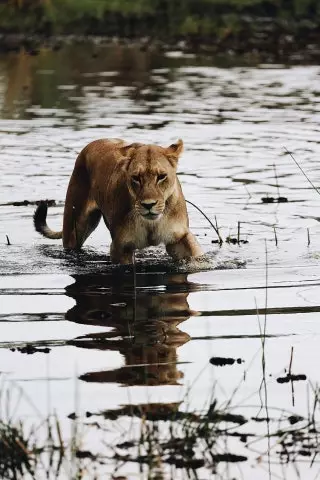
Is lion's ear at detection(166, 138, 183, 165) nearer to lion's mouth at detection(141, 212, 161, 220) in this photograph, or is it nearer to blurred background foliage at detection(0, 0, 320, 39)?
lion's mouth at detection(141, 212, 161, 220)

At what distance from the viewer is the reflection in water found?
7.13 m

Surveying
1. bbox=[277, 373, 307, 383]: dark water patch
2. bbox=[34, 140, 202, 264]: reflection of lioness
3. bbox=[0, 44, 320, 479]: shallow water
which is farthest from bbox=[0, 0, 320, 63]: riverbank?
bbox=[277, 373, 307, 383]: dark water patch

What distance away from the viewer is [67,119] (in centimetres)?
1980

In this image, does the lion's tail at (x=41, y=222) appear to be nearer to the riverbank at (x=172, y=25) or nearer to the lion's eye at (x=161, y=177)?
the lion's eye at (x=161, y=177)

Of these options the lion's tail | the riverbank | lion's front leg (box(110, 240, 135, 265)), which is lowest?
lion's front leg (box(110, 240, 135, 265))

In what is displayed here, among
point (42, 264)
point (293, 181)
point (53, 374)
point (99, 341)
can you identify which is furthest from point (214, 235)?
point (53, 374)

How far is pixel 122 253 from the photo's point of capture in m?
9.98

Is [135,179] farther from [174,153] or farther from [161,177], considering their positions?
[174,153]

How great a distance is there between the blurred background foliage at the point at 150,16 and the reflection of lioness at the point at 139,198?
1038 inches

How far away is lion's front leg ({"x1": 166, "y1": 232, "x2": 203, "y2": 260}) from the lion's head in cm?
42

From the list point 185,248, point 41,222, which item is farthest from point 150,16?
point 185,248

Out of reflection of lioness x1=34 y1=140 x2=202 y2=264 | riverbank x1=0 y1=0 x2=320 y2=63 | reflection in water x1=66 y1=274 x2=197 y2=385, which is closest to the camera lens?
reflection in water x1=66 y1=274 x2=197 y2=385

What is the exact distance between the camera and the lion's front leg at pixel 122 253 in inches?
391

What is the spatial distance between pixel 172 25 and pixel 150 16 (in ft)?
3.85
